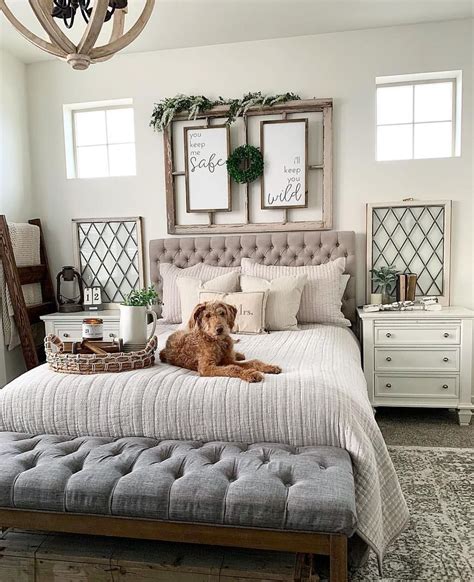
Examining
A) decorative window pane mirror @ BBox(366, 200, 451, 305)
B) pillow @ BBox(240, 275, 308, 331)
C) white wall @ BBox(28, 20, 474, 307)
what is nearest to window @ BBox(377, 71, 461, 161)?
white wall @ BBox(28, 20, 474, 307)

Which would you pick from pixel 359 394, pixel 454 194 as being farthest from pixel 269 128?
pixel 359 394

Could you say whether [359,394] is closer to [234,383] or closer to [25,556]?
[234,383]

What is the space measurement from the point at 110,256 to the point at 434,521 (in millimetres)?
3055

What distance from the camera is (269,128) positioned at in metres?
3.82

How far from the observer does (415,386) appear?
134 inches

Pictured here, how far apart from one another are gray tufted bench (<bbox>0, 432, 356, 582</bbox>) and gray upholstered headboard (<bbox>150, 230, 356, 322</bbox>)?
219 centimetres

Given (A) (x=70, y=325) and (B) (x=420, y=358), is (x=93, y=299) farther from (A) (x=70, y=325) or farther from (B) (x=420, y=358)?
(B) (x=420, y=358)

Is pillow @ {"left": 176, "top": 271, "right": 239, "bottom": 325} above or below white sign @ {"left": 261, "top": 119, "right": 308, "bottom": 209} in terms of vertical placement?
below

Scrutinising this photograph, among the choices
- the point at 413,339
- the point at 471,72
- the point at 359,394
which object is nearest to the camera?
the point at 359,394

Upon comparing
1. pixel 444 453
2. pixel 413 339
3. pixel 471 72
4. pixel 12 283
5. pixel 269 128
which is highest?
pixel 471 72

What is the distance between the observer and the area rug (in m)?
1.88

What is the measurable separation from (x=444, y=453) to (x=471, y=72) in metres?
2.65

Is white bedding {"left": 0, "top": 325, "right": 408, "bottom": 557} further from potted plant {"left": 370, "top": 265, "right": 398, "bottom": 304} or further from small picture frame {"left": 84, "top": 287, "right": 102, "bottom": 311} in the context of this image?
small picture frame {"left": 84, "top": 287, "right": 102, "bottom": 311}

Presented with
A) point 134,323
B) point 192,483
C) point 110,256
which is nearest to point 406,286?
point 134,323
